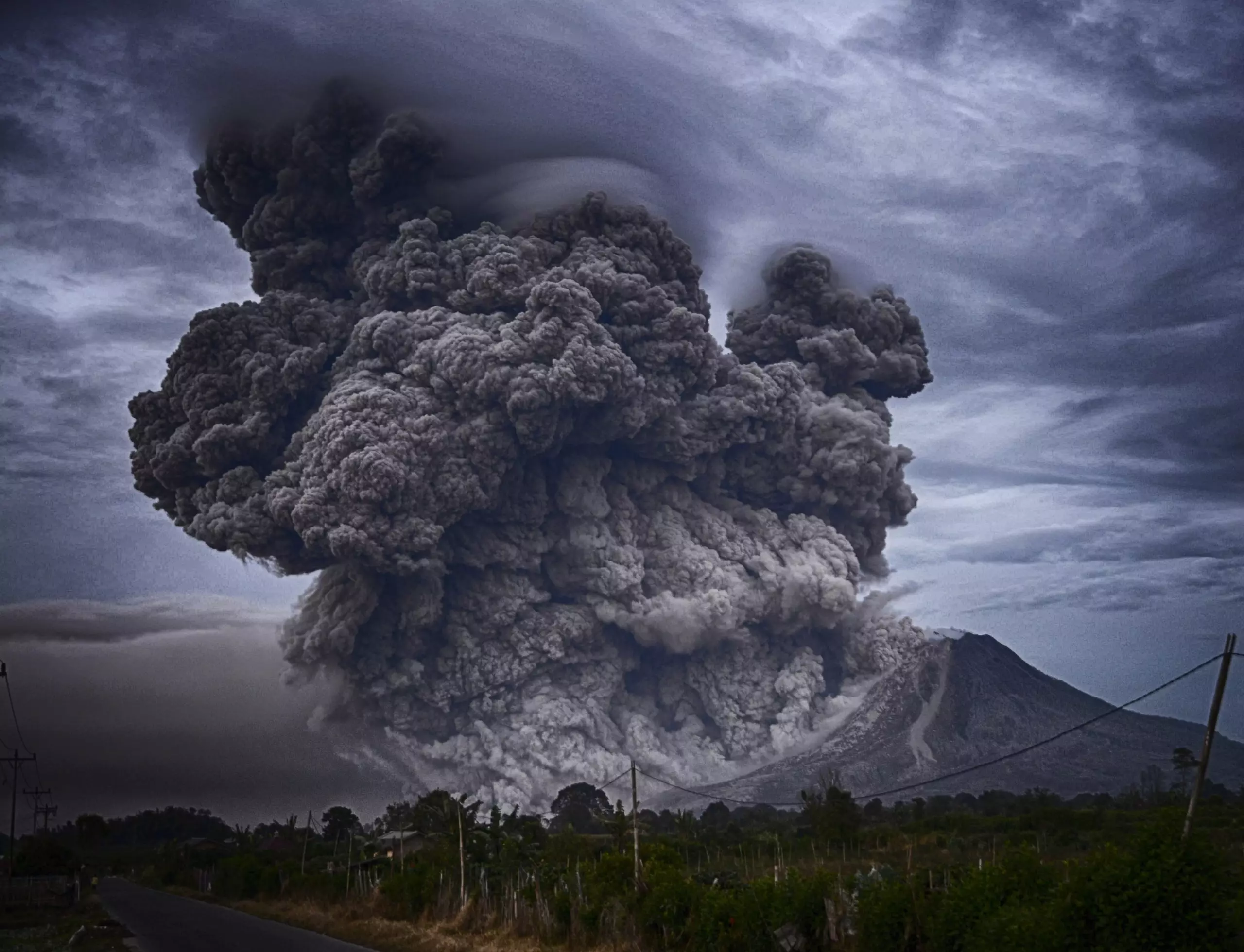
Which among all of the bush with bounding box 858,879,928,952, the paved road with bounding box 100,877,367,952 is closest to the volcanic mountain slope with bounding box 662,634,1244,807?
the paved road with bounding box 100,877,367,952

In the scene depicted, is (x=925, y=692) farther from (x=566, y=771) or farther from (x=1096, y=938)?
(x=1096, y=938)

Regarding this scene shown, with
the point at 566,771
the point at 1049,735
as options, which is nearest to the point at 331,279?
the point at 566,771

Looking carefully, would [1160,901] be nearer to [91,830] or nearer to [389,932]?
[389,932]

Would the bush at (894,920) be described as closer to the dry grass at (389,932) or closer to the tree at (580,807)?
the dry grass at (389,932)

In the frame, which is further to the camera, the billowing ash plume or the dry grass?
the billowing ash plume

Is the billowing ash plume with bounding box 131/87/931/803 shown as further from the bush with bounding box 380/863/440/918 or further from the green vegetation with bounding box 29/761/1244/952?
the bush with bounding box 380/863/440/918

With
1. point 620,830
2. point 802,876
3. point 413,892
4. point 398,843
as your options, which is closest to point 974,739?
point 398,843
